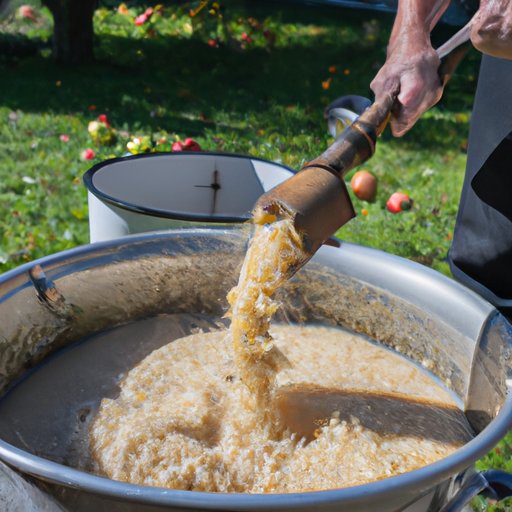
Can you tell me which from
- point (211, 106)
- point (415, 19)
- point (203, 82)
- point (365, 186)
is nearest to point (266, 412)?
point (415, 19)

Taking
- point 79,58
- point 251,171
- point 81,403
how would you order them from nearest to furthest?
point 81,403, point 251,171, point 79,58

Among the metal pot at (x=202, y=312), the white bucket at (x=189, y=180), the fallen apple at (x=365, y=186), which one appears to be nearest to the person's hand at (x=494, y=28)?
the metal pot at (x=202, y=312)

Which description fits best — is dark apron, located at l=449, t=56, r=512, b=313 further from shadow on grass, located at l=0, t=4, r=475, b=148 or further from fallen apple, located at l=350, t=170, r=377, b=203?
shadow on grass, located at l=0, t=4, r=475, b=148

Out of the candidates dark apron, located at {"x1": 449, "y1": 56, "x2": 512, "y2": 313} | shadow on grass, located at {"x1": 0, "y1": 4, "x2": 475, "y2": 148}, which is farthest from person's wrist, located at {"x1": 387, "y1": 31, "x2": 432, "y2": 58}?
shadow on grass, located at {"x1": 0, "y1": 4, "x2": 475, "y2": 148}

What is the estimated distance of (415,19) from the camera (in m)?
2.29

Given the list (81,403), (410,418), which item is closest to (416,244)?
(410,418)

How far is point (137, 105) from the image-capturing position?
20.2ft

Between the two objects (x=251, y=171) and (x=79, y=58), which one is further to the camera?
(x=79, y=58)

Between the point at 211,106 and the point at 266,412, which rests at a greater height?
the point at 266,412

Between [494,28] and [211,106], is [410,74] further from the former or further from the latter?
[211,106]

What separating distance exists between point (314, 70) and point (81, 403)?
21.0 ft

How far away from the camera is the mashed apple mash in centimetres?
144

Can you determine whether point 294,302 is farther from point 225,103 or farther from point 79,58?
point 79,58

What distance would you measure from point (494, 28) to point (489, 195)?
98 cm
